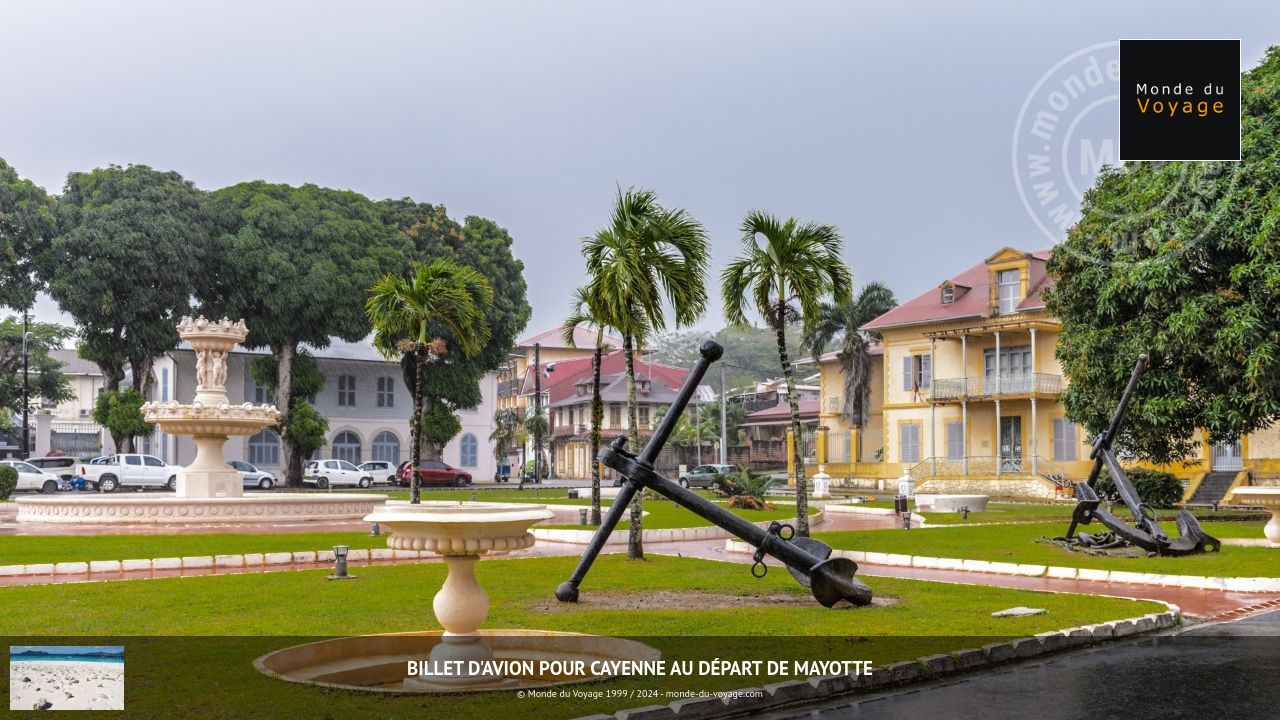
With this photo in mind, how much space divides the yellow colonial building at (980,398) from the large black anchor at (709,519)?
34902 millimetres

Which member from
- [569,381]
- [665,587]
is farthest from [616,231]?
[569,381]

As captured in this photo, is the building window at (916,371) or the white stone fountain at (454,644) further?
the building window at (916,371)

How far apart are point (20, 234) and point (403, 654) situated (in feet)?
155

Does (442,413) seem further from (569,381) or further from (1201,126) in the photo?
(1201,126)

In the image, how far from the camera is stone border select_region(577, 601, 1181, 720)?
779 cm

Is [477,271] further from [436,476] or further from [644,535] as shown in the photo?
[644,535]

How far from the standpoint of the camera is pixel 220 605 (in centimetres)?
1273

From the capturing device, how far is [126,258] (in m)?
49.1

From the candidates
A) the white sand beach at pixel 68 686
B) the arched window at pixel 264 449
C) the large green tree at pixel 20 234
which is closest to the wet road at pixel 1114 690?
the white sand beach at pixel 68 686

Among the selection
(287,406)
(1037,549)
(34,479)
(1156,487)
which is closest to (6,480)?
(34,479)

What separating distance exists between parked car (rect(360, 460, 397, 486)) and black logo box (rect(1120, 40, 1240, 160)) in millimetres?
39158

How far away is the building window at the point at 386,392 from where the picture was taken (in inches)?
2509

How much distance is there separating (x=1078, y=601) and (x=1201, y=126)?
17410 millimetres

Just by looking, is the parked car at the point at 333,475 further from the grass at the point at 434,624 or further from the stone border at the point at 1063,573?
the grass at the point at 434,624
